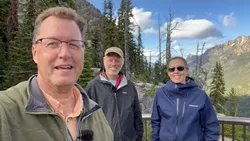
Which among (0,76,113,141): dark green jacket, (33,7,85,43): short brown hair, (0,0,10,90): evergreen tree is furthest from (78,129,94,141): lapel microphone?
(0,0,10,90): evergreen tree

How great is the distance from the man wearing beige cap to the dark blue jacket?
1.45ft

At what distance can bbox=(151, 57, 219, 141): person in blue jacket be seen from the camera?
3.05 metres

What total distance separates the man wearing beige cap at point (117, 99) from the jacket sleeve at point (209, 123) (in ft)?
3.02

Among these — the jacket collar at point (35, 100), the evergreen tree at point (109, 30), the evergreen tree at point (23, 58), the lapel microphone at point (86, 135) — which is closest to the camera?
the jacket collar at point (35, 100)

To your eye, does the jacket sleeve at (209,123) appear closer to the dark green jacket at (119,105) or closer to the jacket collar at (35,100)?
the dark green jacket at (119,105)

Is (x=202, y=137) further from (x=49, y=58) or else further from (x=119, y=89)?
(x=49, y=58)

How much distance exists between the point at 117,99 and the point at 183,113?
0.87 meters

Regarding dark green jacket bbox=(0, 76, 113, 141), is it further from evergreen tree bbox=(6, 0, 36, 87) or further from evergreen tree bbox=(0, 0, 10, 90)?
evergreen tree bbox=(0, 0, 10, 90)

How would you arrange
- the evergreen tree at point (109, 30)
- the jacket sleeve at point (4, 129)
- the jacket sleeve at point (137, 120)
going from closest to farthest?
the jacket sleeve at point (4, 129)
the jacket sleeve at point (137, 120)
the evergreen tree at point (109, 30)

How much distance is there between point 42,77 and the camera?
132cm

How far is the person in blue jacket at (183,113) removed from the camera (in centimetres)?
305

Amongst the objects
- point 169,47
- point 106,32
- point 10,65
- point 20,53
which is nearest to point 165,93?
point 20,53

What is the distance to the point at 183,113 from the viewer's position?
121 inches

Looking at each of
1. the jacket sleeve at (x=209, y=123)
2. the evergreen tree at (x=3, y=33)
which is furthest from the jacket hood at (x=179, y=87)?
the evergreen tree at (x=3, y=33)
